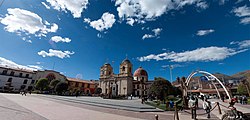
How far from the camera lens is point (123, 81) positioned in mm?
52094

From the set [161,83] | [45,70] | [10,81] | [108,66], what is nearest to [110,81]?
[108,66]

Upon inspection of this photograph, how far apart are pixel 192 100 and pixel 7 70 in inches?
2866

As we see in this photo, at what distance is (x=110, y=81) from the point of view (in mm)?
55906

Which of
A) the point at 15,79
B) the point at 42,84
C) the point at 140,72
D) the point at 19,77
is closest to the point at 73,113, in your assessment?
the point at 42,84

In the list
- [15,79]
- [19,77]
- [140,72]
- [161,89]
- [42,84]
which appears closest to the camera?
[161,89]

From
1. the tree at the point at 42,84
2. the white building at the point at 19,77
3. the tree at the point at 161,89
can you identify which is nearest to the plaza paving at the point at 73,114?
the tree at the point at 161,89

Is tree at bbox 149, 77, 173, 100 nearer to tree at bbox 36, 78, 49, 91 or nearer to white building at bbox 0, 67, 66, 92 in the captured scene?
tree at bbox 36, 78, 49, 91

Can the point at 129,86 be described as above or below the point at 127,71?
below

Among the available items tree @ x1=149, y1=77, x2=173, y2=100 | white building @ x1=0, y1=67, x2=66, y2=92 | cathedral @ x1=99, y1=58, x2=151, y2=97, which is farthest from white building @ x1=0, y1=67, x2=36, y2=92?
tree @ x1=149, y1=77, x2=173, y2=100

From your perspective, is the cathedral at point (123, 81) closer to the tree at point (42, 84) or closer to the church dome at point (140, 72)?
the church dome at point (140, 72)

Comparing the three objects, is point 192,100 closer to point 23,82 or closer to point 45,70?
point 45,70

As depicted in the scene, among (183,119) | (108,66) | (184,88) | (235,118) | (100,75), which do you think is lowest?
(183,119)

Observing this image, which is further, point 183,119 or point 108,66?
point 108,66

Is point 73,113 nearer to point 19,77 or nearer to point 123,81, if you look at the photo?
point 123,81
